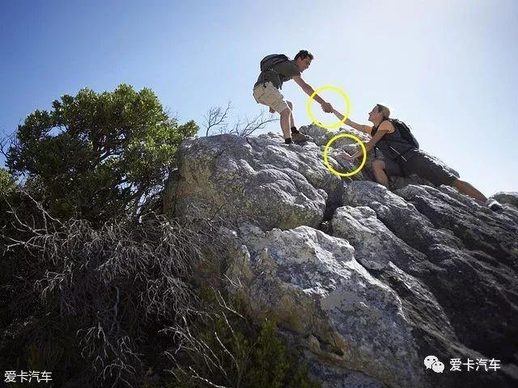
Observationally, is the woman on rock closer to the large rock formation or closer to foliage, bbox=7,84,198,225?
the large rock formation

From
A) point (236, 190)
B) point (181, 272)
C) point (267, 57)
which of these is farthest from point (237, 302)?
point (267, 57)

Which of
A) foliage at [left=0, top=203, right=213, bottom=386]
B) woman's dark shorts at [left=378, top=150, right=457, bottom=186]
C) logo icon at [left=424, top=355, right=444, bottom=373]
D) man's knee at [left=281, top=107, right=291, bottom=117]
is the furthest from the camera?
woman's dark shorts at [left=378, top=150, right=457, bottom=186]

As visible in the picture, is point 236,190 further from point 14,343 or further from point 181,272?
point 14,343

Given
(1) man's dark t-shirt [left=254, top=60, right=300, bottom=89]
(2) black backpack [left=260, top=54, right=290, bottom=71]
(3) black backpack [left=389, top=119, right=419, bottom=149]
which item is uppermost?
(2) black backpack [left=260, top=54, right=290, bottom=71]

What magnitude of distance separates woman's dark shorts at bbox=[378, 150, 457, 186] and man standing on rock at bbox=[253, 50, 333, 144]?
202cm

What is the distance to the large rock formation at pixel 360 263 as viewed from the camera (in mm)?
3660

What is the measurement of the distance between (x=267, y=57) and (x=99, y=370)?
5.56 meters

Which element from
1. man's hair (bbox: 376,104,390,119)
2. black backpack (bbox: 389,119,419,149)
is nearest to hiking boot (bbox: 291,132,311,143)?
man's hair (bbox: 376,104,390,119)

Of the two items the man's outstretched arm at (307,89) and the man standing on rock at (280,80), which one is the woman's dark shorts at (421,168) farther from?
the man standing on rock at (280,80)

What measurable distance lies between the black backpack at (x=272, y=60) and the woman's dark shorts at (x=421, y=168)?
2715 mm

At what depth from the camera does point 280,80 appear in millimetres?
6871

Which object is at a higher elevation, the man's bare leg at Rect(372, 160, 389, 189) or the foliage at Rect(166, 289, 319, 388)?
the man's bare leg at Rect(372, 160, 389, 189)

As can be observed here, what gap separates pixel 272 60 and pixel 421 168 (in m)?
3.42

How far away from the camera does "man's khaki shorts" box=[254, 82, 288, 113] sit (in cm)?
674
